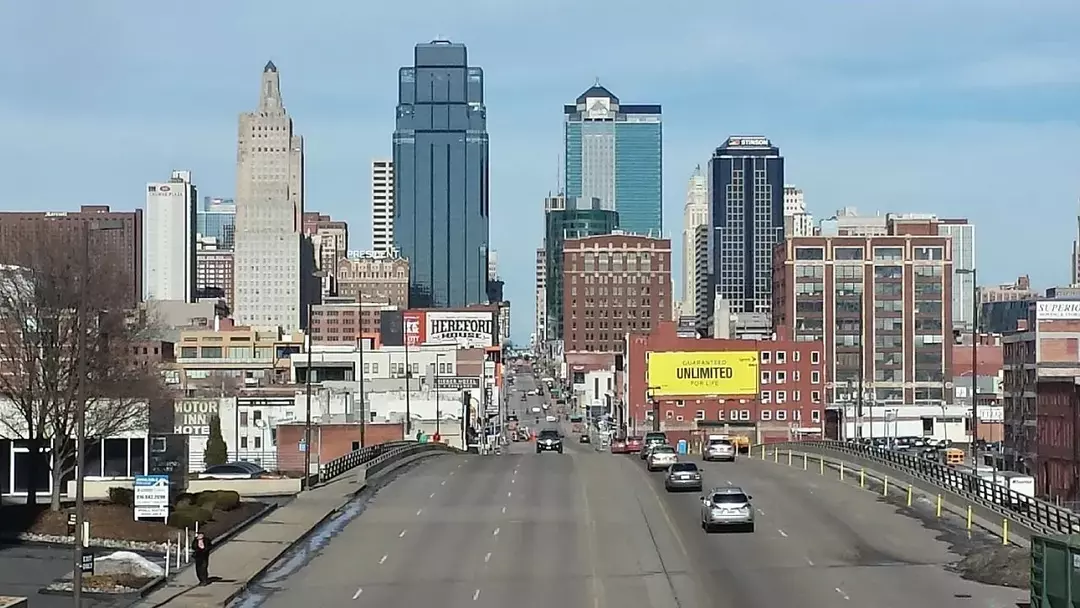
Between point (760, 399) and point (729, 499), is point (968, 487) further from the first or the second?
point (760, 399)

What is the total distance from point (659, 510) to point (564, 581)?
17994 millimetres

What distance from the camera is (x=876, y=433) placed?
554 feet

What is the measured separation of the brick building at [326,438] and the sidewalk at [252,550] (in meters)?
45.3

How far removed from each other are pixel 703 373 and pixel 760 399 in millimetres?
7013

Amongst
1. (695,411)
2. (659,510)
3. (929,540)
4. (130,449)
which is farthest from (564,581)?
(695,411)

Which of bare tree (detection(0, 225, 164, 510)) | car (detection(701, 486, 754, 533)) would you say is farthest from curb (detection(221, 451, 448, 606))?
car (detection(701, 486, 754, 533))

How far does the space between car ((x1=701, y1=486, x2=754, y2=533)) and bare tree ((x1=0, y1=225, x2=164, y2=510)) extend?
67.8 feet

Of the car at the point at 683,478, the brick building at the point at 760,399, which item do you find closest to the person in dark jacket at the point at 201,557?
the car at the point at 683,478

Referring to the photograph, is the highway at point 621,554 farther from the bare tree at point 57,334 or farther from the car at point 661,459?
the bare tree at point 57,334

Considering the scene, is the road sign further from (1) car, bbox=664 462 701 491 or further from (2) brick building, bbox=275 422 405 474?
(2) brick building, bbox=275 422 405 474

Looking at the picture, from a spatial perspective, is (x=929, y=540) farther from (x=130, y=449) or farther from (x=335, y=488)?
(x=130, y=449)

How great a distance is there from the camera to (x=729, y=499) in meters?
50.4

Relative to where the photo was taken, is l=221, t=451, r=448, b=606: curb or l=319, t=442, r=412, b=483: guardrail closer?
l=221, t=451, r=448, b=606: curb

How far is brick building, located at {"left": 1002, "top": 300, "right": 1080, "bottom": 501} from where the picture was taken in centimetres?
10025
